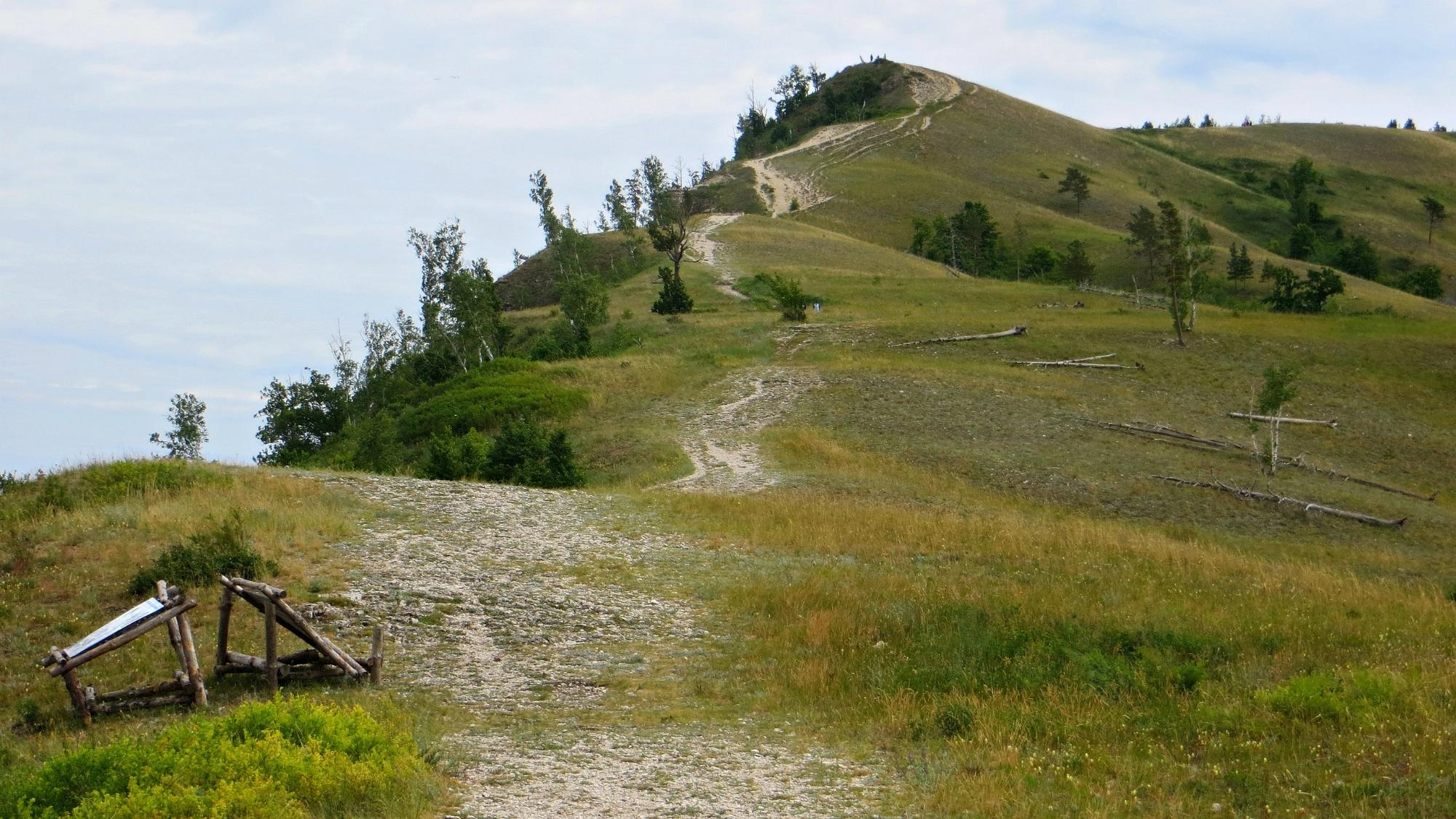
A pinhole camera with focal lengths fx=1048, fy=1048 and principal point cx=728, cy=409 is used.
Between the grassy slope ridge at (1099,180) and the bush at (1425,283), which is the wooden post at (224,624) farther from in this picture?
the bush at (1425,283)

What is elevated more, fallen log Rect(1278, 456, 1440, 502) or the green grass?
the green grass

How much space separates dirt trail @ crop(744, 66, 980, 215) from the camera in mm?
125688

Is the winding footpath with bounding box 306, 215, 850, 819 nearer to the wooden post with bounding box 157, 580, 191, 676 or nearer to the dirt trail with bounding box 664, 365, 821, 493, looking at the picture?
the wooden post with bounding box 157, 580, 191, 676

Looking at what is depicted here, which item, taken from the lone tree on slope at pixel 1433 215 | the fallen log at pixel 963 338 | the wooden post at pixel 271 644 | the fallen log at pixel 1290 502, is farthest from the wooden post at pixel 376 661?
the lone tree on slope at pixel 1433 215

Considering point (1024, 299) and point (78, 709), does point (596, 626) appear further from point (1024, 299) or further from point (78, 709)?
point (1024, 299)

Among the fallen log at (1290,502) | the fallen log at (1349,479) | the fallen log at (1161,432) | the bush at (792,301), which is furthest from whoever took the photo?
the bush at (792,301)

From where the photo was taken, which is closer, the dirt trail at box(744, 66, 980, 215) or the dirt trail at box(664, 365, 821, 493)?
the dirt trail at box(664, 365, 821, 493)

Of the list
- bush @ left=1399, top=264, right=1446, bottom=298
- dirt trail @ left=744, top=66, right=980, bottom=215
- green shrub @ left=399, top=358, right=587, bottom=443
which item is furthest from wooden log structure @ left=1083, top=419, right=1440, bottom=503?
dirt trail @ left=744, top=66, right=980, bottom=215

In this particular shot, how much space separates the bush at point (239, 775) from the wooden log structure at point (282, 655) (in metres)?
2.28

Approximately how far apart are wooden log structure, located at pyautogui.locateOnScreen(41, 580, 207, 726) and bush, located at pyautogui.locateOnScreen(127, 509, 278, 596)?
3723 millimetres

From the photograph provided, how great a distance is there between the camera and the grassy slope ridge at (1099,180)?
113m

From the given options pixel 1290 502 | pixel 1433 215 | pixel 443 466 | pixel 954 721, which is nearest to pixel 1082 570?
pixel 954 721

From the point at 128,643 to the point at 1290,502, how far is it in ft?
98.8

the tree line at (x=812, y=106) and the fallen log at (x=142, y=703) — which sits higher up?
the tree line at (x=812, y=106)
